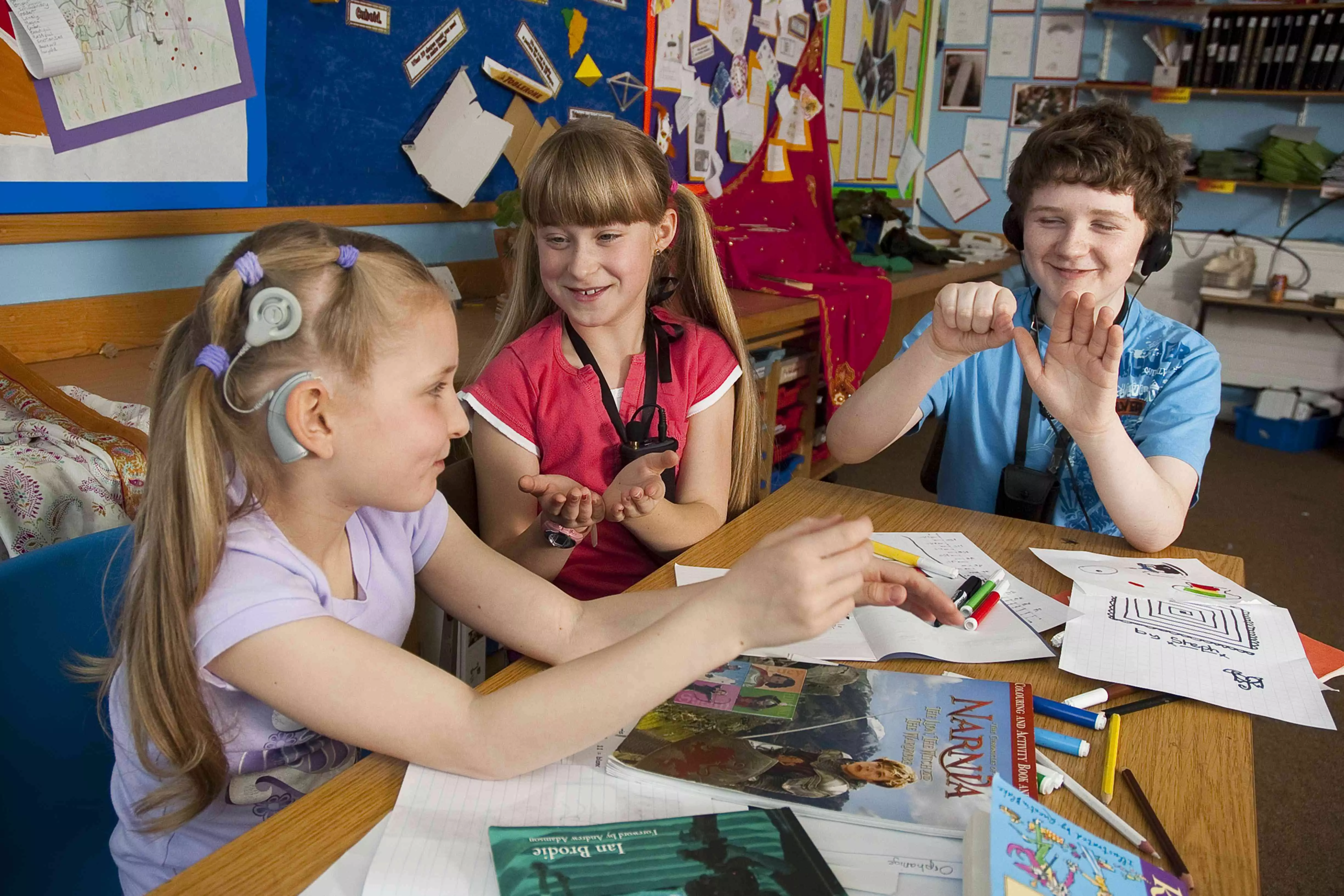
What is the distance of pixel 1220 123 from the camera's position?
4508mm

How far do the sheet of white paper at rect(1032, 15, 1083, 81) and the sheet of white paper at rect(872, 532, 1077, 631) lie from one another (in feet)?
13.7

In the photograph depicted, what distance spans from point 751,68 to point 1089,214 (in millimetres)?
2215

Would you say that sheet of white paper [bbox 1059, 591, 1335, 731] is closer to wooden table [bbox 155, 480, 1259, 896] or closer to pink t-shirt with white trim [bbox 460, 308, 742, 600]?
wooden table [bbox 155, 480, 1259, 896]

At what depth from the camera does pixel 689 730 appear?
0.76m

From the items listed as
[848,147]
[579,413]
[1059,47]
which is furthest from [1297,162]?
[579,413]

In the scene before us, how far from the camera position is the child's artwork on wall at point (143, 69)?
148cm

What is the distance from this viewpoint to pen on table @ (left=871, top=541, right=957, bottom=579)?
3.57 feet

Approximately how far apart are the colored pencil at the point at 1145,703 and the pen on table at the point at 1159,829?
91mm

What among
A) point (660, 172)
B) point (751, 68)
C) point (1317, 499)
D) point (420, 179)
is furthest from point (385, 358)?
point (1317, 499)

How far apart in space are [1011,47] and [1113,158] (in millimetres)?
3884

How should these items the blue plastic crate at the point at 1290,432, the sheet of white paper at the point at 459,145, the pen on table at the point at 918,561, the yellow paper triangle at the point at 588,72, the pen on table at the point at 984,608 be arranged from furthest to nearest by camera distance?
the blue plastic crate at the point at 1290,432, the yellow paper triangle at the point at 588,72, the sheet of white paper at the point at 459,145, the pen on table at the point at 918,561, the pen on table at the point at 984,608

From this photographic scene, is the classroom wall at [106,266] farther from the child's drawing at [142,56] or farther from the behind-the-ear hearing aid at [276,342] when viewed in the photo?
the behind-the-ear hearing aid at [276,342]

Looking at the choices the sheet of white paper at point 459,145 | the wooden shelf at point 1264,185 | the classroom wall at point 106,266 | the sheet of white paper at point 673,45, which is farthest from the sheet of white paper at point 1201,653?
the wooden shelf at point 1264,185

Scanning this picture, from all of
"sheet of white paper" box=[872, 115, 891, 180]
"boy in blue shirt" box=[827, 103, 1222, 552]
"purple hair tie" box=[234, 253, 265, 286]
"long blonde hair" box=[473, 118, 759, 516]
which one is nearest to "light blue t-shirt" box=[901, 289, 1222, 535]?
"boy in blue shirt" box=[827, 103, 1222, 552]
